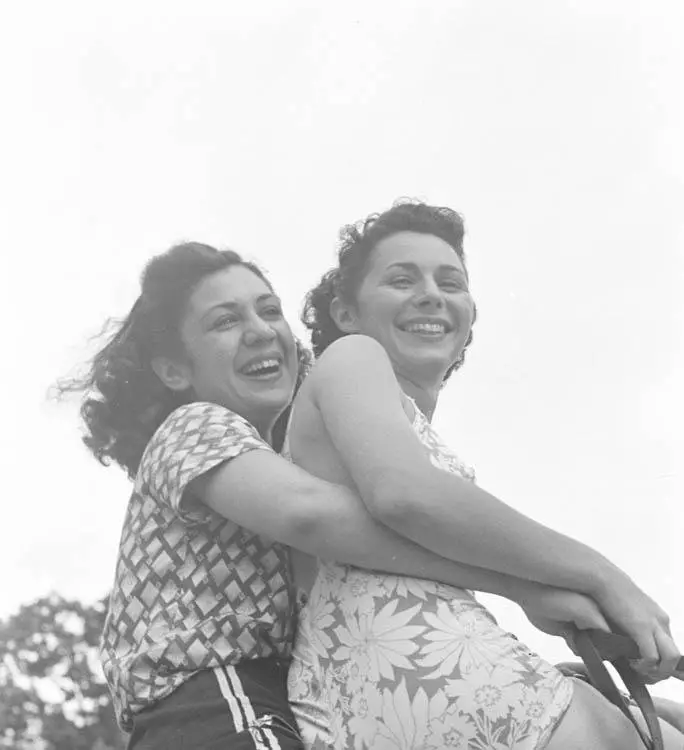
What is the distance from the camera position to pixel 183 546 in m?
2.48

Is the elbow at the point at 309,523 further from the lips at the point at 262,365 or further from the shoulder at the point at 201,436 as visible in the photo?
the lips at the point at 262,365

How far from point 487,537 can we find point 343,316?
1.20 m

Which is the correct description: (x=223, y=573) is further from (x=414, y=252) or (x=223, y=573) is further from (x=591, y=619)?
(x=414, y=252)

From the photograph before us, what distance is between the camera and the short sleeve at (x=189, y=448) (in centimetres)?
240

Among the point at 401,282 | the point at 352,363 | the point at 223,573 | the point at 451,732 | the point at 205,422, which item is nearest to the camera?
the point at 451,732

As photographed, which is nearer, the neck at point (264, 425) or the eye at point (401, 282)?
the eye at point (401, 282)

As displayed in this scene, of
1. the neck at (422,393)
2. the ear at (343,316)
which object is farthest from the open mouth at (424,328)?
the ear at (343,316)

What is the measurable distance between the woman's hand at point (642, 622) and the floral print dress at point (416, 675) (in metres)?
0.15

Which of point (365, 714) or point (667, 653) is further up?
point (667, 653)

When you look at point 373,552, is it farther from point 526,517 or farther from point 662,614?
point 662,614

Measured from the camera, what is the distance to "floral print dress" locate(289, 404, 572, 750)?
1970 mm

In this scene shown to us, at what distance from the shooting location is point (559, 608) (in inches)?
81.8

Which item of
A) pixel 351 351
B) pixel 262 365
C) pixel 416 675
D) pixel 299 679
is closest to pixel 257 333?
pixel 262 365

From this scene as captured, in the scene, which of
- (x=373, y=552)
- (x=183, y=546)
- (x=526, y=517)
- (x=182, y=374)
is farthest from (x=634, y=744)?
(x=182, y=374)
